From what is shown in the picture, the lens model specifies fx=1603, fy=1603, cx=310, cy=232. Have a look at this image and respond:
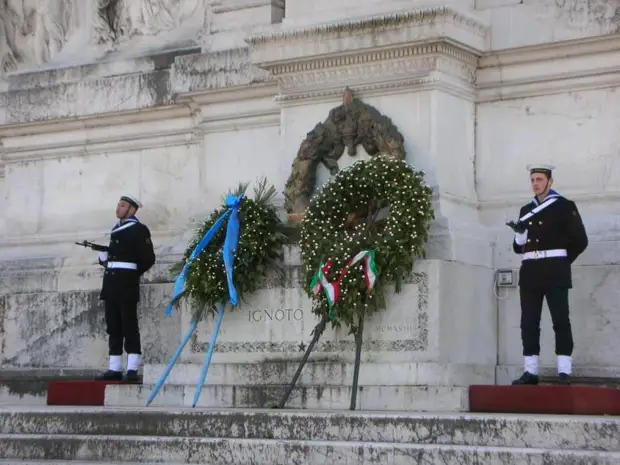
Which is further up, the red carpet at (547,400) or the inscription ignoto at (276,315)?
the inscription ignoto at (276,315)

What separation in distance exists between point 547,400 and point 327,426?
176 cm

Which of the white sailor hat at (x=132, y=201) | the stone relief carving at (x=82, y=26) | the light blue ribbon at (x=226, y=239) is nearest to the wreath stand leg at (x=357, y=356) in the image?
the light blue ribbon at (x=226, y=239)

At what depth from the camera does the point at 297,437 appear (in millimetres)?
11891

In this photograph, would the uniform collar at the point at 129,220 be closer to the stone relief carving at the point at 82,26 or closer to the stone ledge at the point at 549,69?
the stone relief carving at the point at 82,26

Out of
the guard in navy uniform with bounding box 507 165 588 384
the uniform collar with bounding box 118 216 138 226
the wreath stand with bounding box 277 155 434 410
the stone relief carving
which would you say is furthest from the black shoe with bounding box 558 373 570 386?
the stone relief carving

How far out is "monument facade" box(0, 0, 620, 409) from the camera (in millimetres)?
13656

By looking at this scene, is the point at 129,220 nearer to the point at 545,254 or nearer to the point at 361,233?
the point at 361,233

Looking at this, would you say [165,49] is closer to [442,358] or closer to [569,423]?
[442,358]

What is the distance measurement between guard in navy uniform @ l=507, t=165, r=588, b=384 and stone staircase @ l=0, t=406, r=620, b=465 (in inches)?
55.6

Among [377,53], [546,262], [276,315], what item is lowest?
[276,315]

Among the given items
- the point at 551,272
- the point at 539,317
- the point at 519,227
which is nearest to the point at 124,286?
the point at 519,227

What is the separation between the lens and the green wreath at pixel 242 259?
46.4 feet

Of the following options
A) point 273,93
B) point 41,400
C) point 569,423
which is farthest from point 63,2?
point 569,423

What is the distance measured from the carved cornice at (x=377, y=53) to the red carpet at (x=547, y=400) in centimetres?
304
